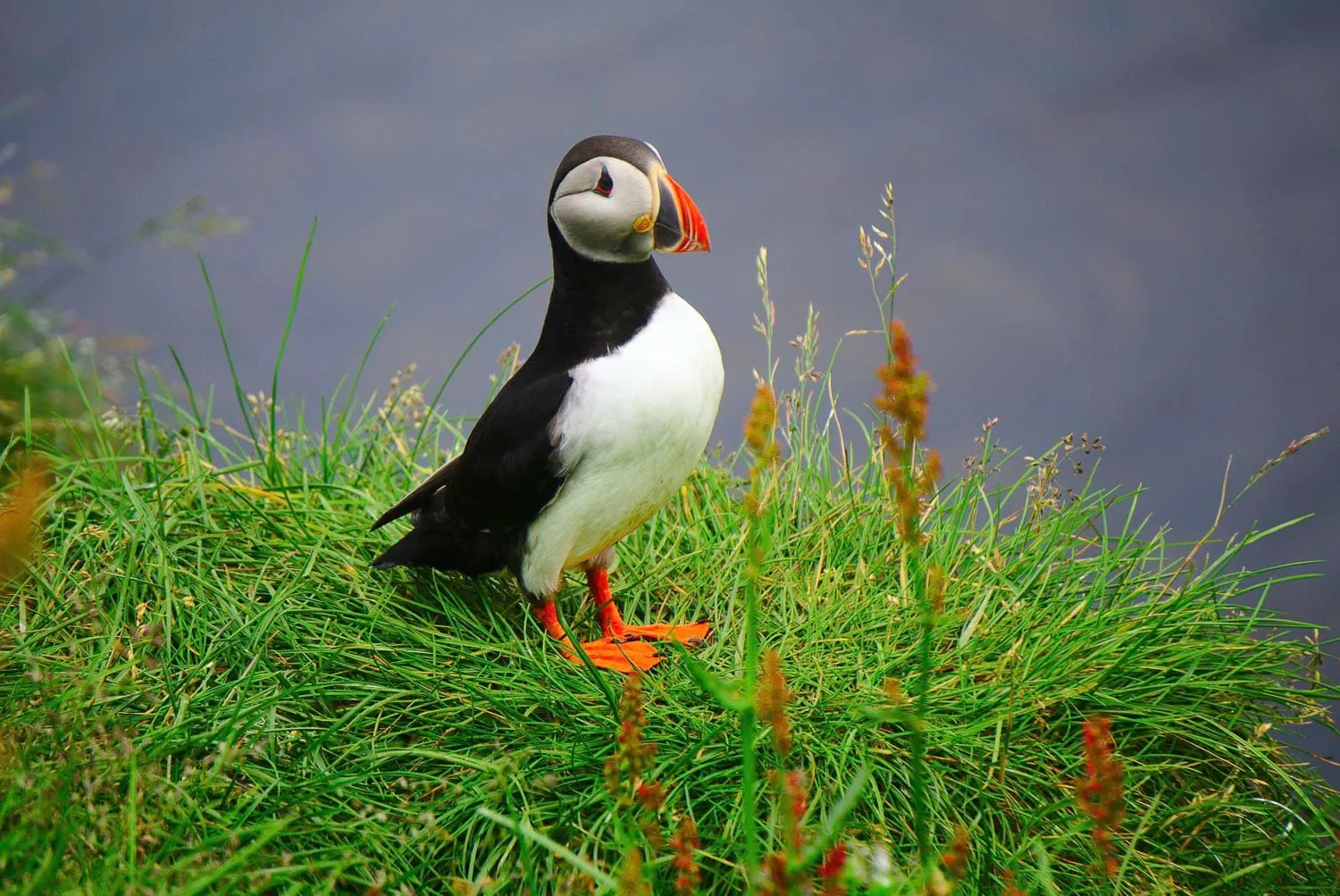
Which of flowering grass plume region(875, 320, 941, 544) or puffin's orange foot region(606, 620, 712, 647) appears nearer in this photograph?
flowering grass plume region(875, 320, 941, 544)

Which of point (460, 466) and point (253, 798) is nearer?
point (253, 798)

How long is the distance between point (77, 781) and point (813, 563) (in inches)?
88.6

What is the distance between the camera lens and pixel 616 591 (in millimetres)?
3805

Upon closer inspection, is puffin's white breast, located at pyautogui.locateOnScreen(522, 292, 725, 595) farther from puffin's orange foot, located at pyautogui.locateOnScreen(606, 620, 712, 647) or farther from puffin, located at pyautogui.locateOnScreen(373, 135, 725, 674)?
puffin's orange foot, located at pyautogui.locateOnScreen(606, 620, 712, 647)

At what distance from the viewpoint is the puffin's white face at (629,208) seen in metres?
2.84

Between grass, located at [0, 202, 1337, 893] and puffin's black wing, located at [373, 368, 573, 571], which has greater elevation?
puffin's black wing, located at [373, 368, 573, 571]

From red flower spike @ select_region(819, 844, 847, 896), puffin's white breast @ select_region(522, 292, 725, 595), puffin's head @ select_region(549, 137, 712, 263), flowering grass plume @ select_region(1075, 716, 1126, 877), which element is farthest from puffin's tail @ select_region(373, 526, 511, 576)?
flowering grass plume @ select_region(1075, 716, 1126, 877)

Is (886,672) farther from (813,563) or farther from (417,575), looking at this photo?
(417,575)

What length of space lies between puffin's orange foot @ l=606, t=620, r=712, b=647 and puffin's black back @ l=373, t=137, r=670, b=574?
0.43 metres

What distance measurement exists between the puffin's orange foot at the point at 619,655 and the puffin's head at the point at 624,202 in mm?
1095

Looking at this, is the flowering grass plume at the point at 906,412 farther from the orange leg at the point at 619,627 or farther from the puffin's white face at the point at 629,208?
the orange leg at the point at 619,627

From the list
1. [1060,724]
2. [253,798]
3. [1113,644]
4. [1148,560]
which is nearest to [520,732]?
[253,798]

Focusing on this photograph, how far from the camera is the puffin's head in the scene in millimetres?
2846

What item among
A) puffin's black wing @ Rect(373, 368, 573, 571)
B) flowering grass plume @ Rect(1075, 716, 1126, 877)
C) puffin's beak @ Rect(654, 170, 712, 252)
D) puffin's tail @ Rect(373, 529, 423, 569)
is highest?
puffin's beak @ Rect(654, 170, 712, 252)
